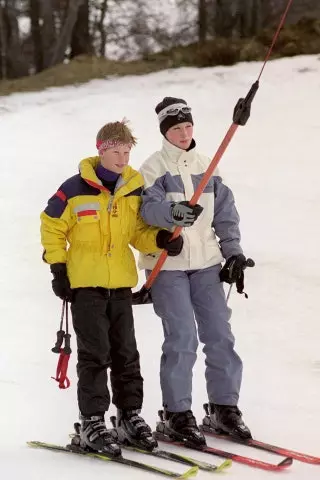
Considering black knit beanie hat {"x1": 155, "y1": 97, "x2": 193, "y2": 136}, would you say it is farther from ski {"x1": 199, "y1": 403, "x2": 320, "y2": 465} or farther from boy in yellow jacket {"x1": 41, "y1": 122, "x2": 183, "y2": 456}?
ski {"x1": 199, "y1": 403, "x2": 320, "y2": 465}

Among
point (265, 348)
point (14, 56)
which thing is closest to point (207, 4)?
point (14, 56)

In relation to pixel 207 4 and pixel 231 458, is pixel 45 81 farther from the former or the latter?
pixel 231 458

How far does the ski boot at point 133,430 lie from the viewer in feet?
13.4

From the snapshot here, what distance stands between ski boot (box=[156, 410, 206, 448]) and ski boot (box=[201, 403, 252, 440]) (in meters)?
0.18

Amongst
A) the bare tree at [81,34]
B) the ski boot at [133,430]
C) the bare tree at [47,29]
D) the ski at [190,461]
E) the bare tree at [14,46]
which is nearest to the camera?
the ski at [190,461]

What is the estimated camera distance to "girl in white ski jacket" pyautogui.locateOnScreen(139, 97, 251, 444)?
4.30m

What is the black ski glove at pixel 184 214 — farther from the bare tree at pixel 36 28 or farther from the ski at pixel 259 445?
the bare tree at pixel 36 28

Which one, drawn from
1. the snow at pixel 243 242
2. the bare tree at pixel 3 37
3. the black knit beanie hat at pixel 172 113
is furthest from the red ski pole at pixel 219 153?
the bare tree at pixel 3 37

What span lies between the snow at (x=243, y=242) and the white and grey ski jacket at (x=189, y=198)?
35.3 inches

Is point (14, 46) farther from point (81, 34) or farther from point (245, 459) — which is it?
point (245, 459)

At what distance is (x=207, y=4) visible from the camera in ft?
53.6

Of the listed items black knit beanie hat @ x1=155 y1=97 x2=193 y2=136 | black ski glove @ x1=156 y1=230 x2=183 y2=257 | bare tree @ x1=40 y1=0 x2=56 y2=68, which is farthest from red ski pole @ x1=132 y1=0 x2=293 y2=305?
bare tree @ x1=40 y1=0 x2=56 y2=68

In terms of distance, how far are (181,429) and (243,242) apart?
4.26 m

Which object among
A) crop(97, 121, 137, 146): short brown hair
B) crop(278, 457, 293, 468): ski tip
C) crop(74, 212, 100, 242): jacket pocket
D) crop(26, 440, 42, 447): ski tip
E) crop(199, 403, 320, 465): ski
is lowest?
crop(26, 440, 42, 447): ski tip
